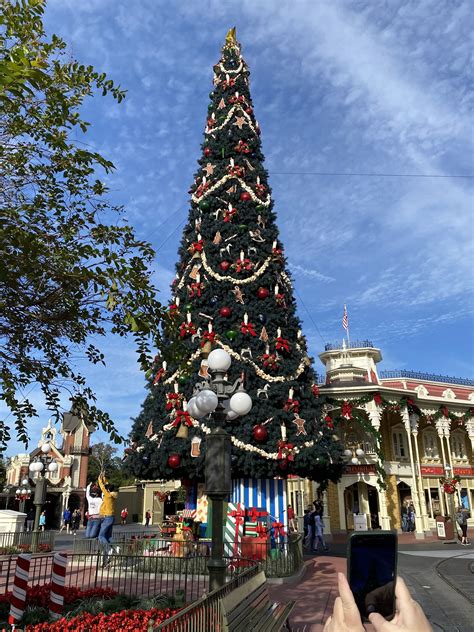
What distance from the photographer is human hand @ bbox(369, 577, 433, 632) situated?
1354 mm

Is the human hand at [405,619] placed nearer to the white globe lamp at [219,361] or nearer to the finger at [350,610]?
the finger at [350,610]

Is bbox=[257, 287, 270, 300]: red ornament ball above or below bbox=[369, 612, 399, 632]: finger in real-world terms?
above

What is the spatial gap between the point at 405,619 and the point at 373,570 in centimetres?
26

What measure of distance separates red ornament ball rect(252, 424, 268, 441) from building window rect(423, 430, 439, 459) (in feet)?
76.6

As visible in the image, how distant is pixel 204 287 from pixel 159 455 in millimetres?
5830

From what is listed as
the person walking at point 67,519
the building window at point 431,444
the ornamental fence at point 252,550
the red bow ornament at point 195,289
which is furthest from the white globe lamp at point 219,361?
the building window at point 431,444

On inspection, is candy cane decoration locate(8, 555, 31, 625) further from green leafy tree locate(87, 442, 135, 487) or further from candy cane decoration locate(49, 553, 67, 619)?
green leafy tree locate(87, 442, 135, 487)

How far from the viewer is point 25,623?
20.6ft

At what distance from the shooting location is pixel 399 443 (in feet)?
103

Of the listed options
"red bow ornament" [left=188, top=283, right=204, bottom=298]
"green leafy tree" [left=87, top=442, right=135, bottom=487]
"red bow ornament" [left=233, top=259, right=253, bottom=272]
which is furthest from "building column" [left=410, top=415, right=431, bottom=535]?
"green leafy tree" [left=87, top=442, right=135, bottom=487]

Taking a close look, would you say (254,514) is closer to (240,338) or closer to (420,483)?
(240,338)

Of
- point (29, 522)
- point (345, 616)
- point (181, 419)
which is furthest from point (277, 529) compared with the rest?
point (29, 522)

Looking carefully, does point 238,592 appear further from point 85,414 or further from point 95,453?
point 95,453

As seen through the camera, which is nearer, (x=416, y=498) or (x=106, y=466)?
(x=416, y=498)
